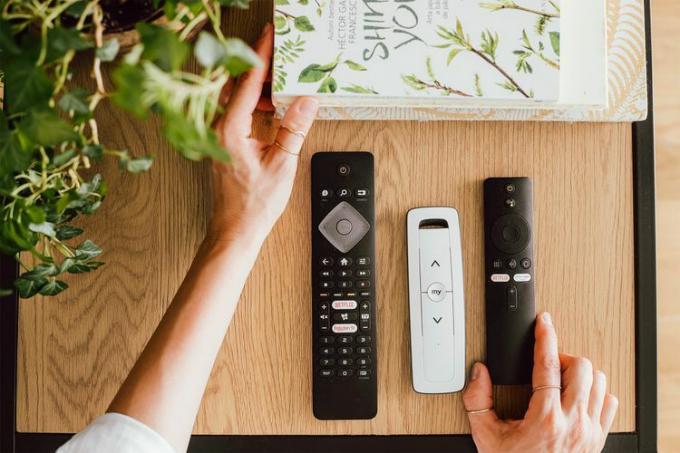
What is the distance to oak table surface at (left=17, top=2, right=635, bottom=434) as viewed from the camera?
72 cm

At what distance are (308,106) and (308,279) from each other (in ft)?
0.67

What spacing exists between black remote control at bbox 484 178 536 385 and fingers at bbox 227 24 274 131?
0.28m

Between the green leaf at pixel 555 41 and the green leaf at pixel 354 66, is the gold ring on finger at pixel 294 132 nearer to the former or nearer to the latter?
the green leaf at pixel 354 66

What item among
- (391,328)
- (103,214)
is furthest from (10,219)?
(391,328)

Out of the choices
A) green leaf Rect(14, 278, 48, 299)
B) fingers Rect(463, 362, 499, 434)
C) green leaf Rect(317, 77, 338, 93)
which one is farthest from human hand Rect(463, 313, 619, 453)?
green leaf Rect(14, 278, 48, 299)

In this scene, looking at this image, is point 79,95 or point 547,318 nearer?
point 79,95

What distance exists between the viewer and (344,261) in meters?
0.72

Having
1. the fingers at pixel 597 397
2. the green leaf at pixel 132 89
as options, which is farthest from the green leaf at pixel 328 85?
the fingers at pixel 597 397

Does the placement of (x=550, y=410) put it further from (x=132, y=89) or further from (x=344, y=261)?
(x=132, y=89)

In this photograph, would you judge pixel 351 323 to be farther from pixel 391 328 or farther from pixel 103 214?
pixel 103 214

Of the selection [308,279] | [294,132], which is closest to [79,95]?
[294,132]

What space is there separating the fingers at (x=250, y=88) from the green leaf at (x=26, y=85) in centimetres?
24

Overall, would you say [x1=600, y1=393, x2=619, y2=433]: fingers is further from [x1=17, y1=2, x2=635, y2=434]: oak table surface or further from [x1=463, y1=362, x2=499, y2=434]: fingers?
[x1=463, y1=362, x2=499, y2=434]: fingers

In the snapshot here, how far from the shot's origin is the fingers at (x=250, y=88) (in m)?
0.65
